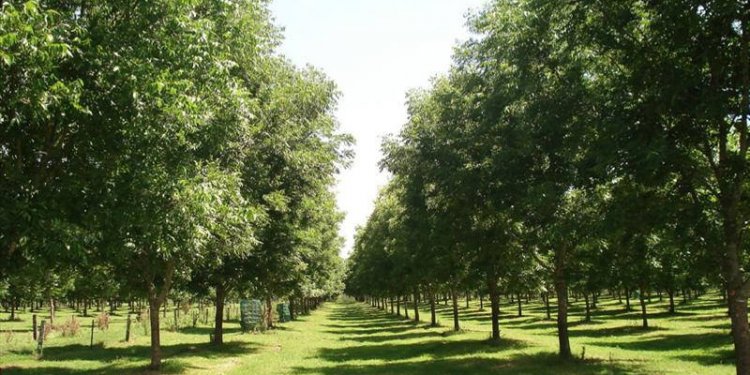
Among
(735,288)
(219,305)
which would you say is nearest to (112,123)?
(735,288)

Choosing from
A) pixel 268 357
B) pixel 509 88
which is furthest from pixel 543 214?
pixel 268 357

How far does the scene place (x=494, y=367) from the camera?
2025 cm

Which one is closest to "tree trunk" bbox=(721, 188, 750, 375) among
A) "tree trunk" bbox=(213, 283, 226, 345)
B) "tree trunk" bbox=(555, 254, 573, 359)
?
"tree trunk" bbox=(555, 254, 573, 359)

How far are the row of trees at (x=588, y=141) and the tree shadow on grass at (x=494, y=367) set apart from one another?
158cm

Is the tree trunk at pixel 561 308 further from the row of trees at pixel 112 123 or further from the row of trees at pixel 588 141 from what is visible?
the row of trees at pixel 112 123

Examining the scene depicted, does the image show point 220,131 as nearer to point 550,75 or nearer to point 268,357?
point 550,75

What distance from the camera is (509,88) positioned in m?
17.3

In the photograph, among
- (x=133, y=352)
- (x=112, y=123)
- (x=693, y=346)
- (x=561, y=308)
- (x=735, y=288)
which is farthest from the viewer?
(x=133, y=352)

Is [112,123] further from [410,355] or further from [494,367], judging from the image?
[410,355]

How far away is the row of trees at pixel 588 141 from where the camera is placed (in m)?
12.4

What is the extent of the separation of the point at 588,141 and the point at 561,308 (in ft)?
26.6

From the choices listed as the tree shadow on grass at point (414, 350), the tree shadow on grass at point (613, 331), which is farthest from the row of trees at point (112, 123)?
the tree shadow on grass at point (613, 331)

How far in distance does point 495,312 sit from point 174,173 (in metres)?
21.9

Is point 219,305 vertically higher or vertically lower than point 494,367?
higher
